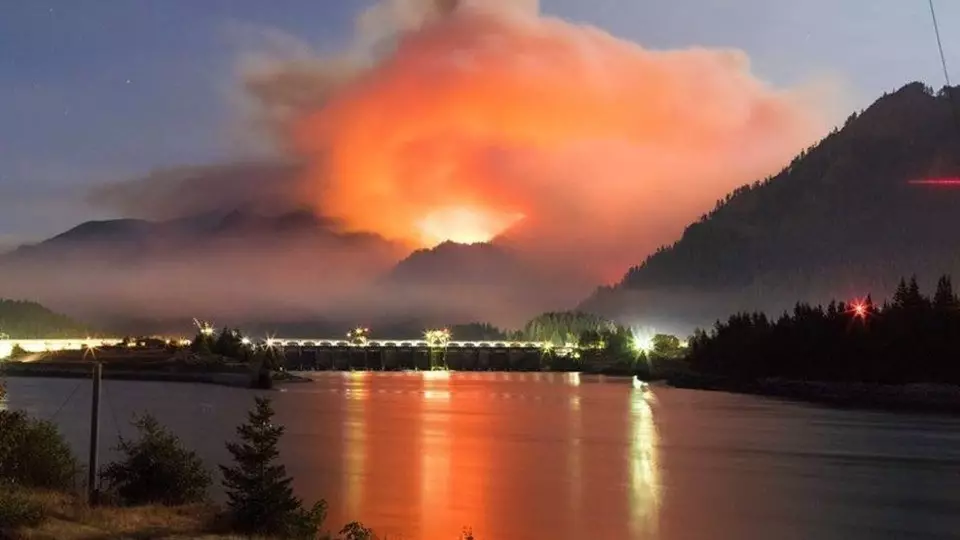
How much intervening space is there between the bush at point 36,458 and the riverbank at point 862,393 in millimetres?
103308

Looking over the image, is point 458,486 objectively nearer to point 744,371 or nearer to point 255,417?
point 255,417

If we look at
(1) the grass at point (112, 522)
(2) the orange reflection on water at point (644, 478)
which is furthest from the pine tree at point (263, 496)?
(2) the orange reflection on water at point (644, 478)

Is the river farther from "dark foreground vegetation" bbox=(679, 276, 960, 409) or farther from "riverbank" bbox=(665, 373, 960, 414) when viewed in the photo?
"dark foreground vegetation" bbox=(679, 276, 960, 409)

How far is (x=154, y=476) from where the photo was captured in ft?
81.9

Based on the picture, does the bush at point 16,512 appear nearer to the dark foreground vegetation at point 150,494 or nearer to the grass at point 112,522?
the dark foreground vegetation at point 150,494

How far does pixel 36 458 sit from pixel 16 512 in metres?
9.07

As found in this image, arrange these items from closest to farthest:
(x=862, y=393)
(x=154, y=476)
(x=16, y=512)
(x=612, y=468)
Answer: (x=16, y=512) → (x=154, y=476) → (x=612, y=468) → (x=862, y=393)

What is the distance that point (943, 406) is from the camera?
371ft

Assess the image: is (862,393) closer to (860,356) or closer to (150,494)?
(860,356)

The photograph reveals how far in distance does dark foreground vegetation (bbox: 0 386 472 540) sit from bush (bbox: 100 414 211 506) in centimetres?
3

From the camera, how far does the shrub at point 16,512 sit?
1719cm

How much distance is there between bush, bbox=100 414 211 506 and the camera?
24594 millimetres

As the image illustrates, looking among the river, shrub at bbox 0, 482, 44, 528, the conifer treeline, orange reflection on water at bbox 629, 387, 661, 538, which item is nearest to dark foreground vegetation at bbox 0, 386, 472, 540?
shrub at bbox 0, 482, 44, 528

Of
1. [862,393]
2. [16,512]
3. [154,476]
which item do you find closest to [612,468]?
[154,476]
